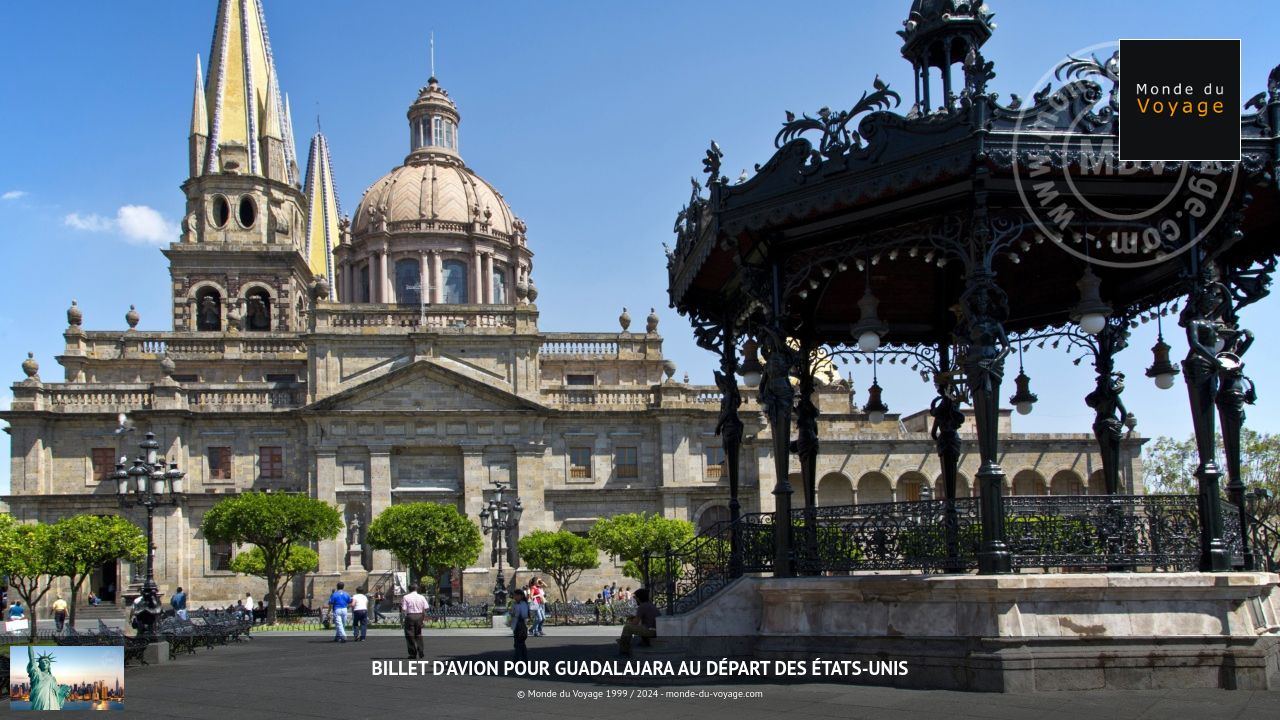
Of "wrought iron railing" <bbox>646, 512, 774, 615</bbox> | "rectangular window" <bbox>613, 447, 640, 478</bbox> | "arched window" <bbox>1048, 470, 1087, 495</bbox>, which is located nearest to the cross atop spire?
"rectangular window" <bbox>613, 447, 640, 478</bbox>

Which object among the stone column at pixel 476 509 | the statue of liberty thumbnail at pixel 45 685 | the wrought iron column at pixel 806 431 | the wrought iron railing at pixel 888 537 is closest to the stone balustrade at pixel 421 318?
the stone column at pixel 476 509

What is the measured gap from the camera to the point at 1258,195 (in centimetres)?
1084

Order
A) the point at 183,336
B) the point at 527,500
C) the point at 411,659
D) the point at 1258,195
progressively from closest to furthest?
the point at 1258,195 < the point at 411,659 < the point at 527,500 < the point at 183,336

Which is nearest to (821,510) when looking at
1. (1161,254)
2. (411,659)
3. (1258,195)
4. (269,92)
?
(1161,254)

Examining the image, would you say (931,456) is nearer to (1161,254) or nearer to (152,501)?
(152,501)

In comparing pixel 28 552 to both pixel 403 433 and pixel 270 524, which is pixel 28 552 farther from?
pixel 403 433

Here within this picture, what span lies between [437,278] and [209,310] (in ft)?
34.7

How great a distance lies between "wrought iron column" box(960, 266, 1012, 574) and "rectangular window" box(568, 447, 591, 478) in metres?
38.3

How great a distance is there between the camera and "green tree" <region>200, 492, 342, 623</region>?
38250 millimetres

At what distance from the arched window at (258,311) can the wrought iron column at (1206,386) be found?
49413 millimetres

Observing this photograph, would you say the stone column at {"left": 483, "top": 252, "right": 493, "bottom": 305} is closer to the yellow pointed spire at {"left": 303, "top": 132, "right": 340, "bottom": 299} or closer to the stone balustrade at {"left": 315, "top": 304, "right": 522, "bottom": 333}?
the stone balustrade at {"left": 315, "top": 304, "right": 522, "bottom": 333}

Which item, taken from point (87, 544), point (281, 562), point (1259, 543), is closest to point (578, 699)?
point (1259, 543)

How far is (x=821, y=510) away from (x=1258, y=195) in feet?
16.6

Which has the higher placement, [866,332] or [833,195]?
[833,195]
